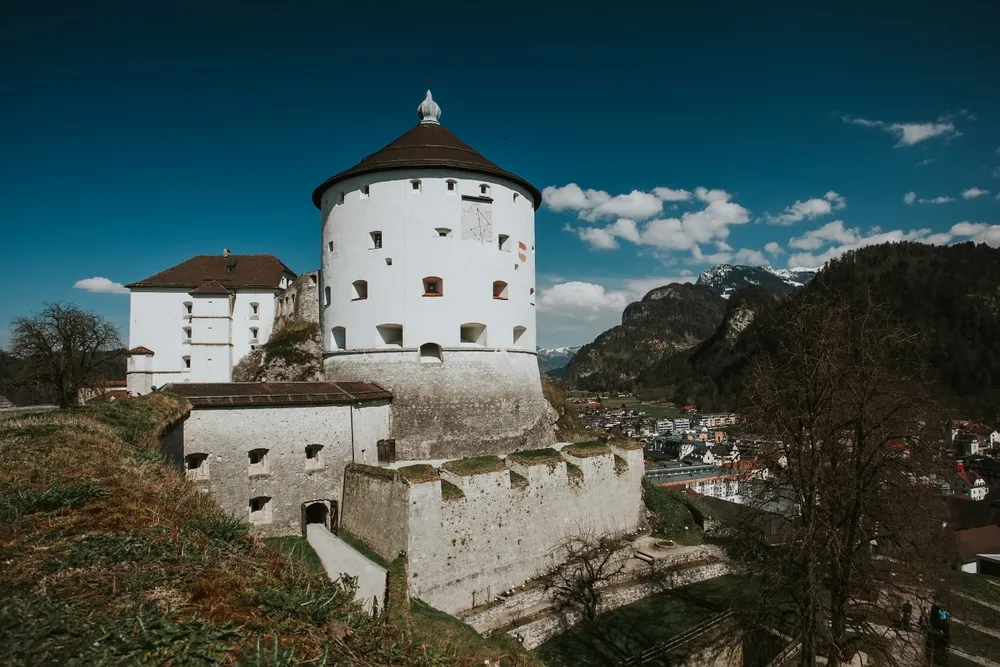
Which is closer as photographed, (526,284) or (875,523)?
(875,523)

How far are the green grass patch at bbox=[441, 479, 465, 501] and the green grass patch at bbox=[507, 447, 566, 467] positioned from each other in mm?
2242

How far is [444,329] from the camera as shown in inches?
645

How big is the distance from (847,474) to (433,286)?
38.9ft

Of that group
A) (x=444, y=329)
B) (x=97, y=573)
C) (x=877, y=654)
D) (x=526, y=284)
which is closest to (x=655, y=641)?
(x=877, y=654)

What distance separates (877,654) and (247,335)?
25.7 metres

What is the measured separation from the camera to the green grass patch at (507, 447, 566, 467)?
47.8 feet

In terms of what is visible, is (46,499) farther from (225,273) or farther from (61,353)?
(225,273)

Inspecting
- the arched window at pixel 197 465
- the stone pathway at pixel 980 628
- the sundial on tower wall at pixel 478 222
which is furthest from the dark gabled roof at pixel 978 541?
the arched window at pixel 197 465

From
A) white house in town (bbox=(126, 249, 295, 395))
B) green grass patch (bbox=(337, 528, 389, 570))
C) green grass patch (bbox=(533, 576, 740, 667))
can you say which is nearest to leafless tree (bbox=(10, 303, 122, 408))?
white house in town (bbox=(126, 249, 295, 395))

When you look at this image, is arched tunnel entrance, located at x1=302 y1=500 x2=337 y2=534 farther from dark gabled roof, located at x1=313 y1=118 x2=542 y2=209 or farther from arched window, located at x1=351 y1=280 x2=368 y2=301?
dark gabled roof, located at x1=313 y1=118 x2=542 y2=209

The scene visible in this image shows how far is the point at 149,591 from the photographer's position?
10.4 feet

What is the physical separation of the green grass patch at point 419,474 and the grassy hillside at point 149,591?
23.2ft

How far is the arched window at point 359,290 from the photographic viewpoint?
17.1 metres

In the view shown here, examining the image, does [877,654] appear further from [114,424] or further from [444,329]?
[114,424]
